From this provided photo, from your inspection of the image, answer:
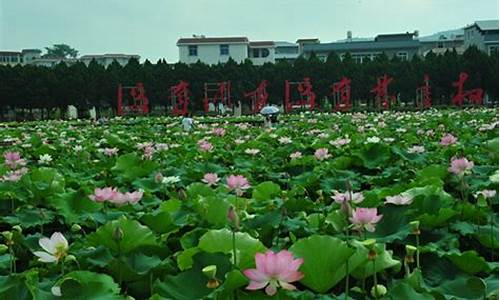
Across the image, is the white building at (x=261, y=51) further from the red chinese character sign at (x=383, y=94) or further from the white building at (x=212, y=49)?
the red chinese character sign at (x=383, y=94)

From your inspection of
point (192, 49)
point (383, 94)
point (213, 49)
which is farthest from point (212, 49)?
point (383, 94)

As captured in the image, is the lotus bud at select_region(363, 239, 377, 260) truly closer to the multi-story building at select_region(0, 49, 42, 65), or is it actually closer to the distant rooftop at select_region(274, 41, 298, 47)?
the multi-story building at select_region(0, 49, 42, 65)

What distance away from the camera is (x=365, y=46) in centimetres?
4162

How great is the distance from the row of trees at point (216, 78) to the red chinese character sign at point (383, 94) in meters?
0.54

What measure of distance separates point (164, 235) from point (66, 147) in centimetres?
272

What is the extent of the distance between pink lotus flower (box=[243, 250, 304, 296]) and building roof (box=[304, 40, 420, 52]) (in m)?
40.2

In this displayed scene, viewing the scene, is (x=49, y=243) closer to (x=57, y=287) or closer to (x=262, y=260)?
(x=57, y=287)

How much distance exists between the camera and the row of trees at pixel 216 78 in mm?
23797

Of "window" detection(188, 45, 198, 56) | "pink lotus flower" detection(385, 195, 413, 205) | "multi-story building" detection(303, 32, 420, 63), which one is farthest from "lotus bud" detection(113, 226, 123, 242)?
"window" detection(188, 45, 198, 56)

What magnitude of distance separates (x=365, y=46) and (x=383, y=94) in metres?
20.1

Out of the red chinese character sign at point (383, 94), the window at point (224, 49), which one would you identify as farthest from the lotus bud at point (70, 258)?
the window at point (224, 49)

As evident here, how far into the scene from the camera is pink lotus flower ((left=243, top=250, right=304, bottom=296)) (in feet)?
2.28

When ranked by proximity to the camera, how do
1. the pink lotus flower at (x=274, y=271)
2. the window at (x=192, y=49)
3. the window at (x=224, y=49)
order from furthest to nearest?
the window at (x=224, y=49)
the window at (x=192, y=49)
the pink lotus flower at (x=274, y=271)

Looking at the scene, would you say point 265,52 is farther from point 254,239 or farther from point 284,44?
point 254,239
